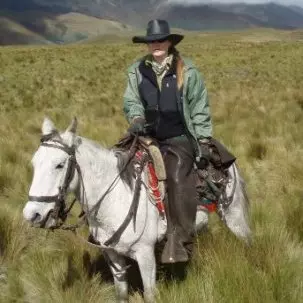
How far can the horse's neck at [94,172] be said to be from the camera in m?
4.04

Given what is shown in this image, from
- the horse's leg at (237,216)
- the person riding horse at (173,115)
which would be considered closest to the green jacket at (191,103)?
the person riding horse at (173,115)

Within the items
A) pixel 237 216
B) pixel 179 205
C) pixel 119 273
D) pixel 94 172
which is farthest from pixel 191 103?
pixel 119 273

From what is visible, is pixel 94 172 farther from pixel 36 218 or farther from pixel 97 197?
pixel 36 218

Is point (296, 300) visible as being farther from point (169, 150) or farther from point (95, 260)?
point (95, 260)

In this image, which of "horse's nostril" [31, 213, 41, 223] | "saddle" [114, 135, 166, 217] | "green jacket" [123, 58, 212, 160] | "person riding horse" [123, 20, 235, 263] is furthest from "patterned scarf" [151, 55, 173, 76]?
"horse's nostril" [31, 213, 41, 223]

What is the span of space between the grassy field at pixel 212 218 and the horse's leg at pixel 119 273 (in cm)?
14

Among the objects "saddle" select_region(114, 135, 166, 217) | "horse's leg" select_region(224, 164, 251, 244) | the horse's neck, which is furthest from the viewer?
"horse's leg" select_region(224, 164, 251, 244)

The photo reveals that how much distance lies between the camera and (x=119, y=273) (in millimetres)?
4578

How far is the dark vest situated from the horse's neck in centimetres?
61

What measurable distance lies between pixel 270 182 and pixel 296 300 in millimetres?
4420

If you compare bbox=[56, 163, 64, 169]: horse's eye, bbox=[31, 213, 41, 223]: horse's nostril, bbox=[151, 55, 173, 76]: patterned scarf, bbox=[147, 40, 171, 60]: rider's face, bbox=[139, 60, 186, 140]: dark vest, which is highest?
bbox=[147, 40, 171, 60]: rider's face

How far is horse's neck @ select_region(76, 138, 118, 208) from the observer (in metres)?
4.04

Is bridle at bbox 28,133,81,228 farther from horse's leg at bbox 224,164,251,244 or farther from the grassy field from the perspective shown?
horse's leg at bbox 224,164,251,244

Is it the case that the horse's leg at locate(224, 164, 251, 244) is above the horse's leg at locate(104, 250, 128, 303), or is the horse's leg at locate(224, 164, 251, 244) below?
above
